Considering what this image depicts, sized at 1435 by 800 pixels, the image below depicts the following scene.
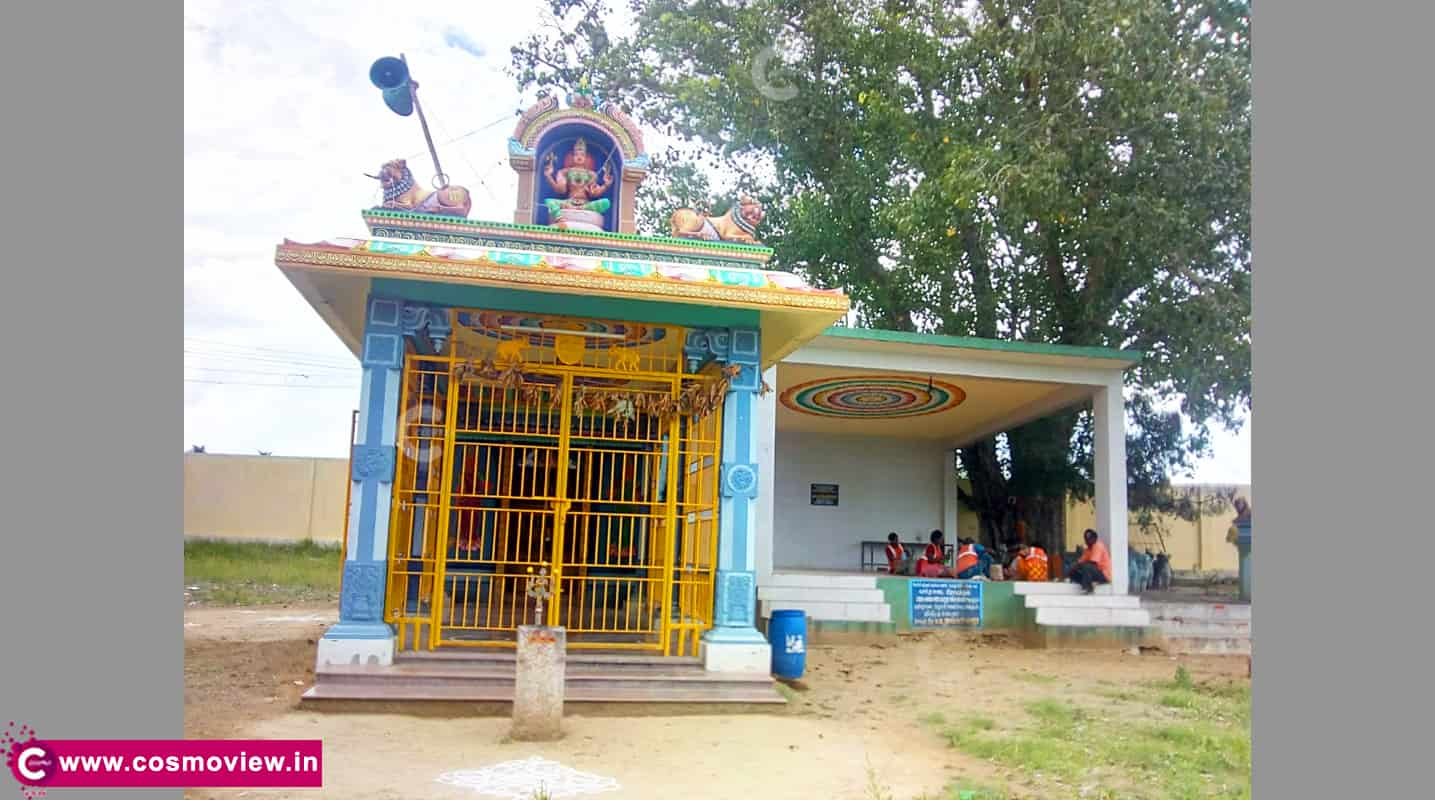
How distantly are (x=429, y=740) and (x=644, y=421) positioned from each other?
Result: 5218mm

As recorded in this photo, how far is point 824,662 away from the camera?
9.41m

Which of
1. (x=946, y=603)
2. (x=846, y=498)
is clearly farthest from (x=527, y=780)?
(x=846, y=498)

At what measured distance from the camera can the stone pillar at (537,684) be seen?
5.77 m

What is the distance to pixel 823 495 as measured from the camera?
15.7 meters

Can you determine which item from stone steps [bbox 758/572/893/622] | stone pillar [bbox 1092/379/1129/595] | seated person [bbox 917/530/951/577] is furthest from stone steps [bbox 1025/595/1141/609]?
stone steps [bbox 758/572/893/622]

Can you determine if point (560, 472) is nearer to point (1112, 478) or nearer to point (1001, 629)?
point (1001, 629)

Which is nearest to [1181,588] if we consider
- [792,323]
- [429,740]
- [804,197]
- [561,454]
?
[804,197]

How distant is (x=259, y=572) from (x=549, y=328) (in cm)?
1125

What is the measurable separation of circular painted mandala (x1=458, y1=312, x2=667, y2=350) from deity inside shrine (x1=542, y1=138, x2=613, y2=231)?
35.2 inches

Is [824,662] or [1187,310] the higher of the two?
[1187,310]

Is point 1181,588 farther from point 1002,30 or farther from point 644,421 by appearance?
point 644,421

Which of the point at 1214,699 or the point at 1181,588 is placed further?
the point at 1181,588

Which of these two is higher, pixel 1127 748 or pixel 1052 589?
pixel 1052 589

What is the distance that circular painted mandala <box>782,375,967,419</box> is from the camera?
1213 centimetres
